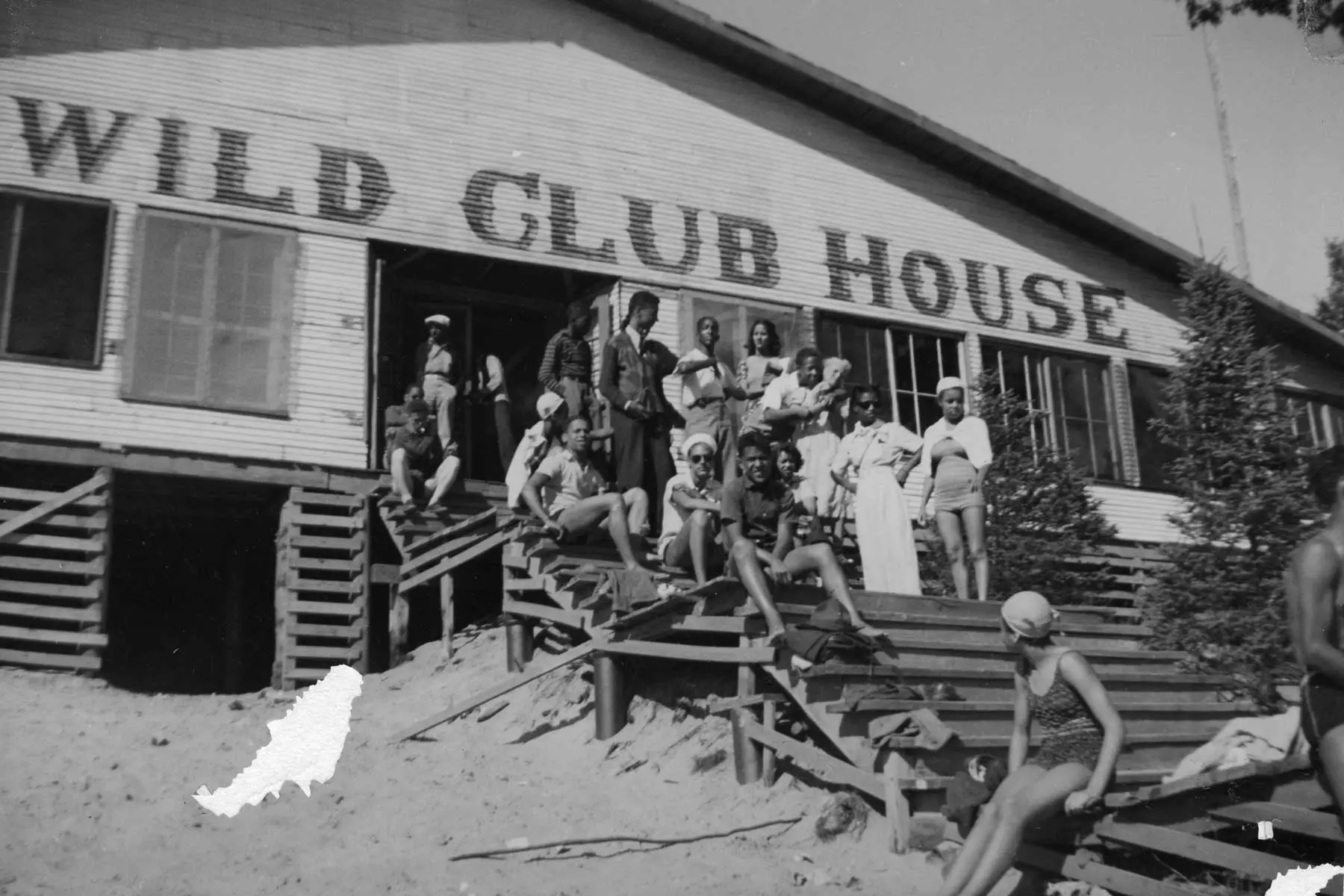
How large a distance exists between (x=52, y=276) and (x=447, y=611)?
180 inches

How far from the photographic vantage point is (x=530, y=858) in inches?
285

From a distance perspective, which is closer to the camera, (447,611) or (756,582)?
(756,582)

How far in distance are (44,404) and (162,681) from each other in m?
3.59

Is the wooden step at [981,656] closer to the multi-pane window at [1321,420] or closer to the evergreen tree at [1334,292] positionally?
the multi-pane window at [1321,420]

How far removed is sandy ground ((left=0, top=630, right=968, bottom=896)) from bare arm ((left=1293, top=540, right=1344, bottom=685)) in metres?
2.41

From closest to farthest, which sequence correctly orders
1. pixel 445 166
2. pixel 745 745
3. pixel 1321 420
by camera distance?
pixel 745 745 → pixel 445 166 → pixel 1321 420

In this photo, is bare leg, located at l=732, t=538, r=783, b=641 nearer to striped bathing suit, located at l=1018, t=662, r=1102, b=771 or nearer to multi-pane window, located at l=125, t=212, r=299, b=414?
striped bathing suit, located at l=1018, t=662, r=1102, b=771

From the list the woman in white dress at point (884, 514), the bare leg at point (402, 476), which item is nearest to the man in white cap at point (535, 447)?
the bare leg at point (402, 476)

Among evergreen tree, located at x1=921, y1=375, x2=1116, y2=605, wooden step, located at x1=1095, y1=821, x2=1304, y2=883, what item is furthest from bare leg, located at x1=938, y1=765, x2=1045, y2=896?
evergreen tree, located at x1=921, y1=375, x2=1116, y2=605

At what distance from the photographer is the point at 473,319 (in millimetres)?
15391

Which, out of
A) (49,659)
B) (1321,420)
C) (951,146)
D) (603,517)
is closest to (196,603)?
(49,659)

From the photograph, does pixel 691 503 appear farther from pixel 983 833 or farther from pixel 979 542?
pixel 983 833

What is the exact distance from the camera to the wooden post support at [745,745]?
26.7 ft

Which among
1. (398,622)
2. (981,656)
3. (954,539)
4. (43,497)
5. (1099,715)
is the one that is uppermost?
(43,497)
